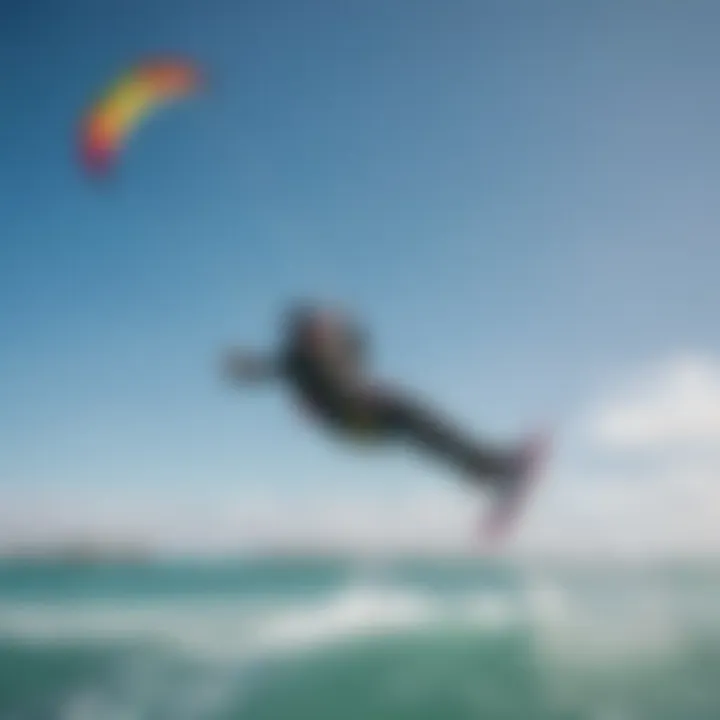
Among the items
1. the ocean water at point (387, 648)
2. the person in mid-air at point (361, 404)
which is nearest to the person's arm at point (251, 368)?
the person in mid-air at point (361, 404)

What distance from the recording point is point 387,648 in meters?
2.59

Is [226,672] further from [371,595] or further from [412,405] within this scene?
[412,405]

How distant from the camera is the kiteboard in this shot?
7.68 ft

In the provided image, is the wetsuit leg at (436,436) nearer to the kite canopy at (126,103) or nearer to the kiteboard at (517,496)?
the kiteboard at (517,496)

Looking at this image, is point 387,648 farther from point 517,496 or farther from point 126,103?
point 126,103

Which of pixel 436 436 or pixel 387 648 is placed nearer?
pixel 436 436

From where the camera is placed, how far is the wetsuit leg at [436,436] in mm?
2344

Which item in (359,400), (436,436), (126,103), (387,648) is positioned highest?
(126,103)

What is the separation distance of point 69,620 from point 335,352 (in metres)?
1.37

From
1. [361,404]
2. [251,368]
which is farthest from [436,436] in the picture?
[251,368]

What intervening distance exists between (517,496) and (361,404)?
1.48ft

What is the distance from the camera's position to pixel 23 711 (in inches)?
102

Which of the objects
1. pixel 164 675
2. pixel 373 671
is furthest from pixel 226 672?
pixel 373 671

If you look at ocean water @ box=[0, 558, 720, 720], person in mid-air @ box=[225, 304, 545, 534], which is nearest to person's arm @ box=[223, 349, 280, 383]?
person in mid-air @ box=[225, 304, 545, 534]
